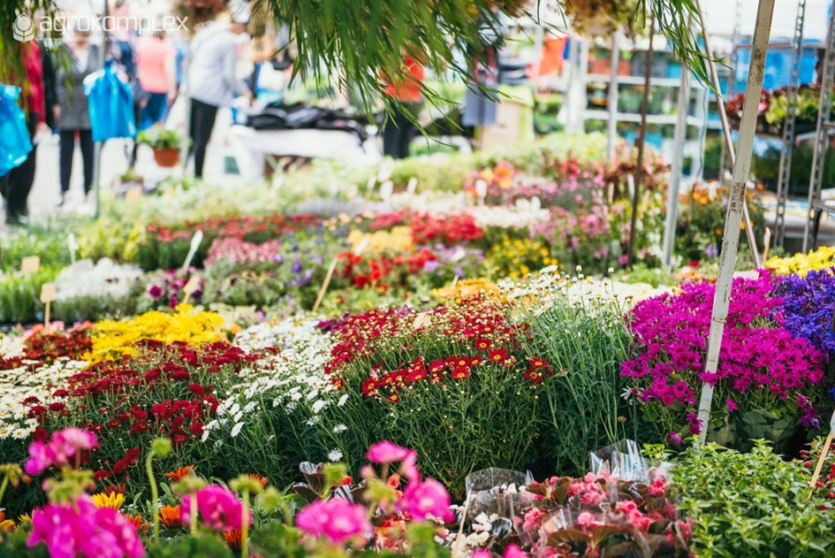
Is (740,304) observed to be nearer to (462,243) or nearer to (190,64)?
(462,243)

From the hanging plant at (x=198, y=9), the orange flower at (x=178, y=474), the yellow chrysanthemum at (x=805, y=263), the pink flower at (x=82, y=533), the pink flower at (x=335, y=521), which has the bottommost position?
the orange flower at (x=178, y=474)

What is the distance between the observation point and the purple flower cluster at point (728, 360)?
2512 millimetres

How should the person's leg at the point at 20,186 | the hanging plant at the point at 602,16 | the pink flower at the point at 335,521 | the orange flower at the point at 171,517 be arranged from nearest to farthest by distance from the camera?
the pink flower at the point at 335,521 < the orange flower at the point at 171,517 < the hanging plant at the point at 602,16 < the person's leg at the point at 20,186

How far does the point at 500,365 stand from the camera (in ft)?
8.79

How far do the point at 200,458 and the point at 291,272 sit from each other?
241 centimetres

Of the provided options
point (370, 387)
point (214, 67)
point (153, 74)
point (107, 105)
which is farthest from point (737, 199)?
point (153, 74)

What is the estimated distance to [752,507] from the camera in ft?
6.39

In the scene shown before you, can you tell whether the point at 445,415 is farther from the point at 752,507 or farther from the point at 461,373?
the point at 752,507

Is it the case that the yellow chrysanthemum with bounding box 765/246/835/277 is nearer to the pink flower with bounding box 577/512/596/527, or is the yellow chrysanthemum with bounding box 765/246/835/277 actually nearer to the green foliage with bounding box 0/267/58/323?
the pink flower with bounding box 577/512/596/527

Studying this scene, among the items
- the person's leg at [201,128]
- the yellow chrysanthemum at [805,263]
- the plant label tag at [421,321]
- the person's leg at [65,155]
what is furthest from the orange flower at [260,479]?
the person's leg at [201,128]

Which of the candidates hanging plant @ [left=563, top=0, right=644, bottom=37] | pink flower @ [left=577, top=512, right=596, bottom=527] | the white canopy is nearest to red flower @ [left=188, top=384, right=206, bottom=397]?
pink flower @ [left=577, top=512, right=596, bottom=527]

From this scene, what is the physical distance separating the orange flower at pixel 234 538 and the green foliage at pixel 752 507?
3.28ft

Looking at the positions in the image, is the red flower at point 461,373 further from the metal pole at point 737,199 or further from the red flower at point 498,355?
the metal pole at point 737,199

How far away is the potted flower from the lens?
11.3 metres
